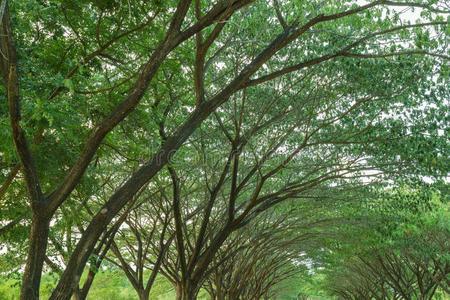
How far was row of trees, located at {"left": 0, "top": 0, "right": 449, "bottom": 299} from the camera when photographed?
579cm

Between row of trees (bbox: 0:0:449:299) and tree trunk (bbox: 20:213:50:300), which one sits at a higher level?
row of trees (bbox: 0:0:449:299)

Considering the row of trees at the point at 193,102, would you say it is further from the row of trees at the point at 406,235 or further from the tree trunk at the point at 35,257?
the row of trees at the point at 406,235

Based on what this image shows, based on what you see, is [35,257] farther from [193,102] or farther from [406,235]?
[406,235]

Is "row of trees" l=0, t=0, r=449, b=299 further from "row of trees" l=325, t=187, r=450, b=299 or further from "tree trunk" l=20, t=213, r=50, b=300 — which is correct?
"row of trees" l=325, t=187, r=450, b=299

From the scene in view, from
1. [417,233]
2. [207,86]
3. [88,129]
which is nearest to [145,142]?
[88,129]

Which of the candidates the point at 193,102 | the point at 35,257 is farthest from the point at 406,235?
the point at 35,257

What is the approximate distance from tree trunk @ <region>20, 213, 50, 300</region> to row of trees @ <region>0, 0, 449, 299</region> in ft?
0.07

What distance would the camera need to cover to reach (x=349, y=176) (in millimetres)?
11703

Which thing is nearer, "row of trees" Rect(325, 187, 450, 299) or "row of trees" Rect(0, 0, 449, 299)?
"row of trees" Rect(0, 0, 449, 299)

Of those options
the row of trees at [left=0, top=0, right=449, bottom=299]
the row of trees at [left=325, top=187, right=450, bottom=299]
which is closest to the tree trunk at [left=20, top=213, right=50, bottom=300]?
the row of trees at [left=0, top=0, right=449, bottom=299]

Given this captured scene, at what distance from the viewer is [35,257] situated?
582cm

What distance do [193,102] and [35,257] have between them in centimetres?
472

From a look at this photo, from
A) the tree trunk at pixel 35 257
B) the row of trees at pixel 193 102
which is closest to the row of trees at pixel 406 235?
the row of trees at pixel 193 102

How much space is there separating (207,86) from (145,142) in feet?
6.92
